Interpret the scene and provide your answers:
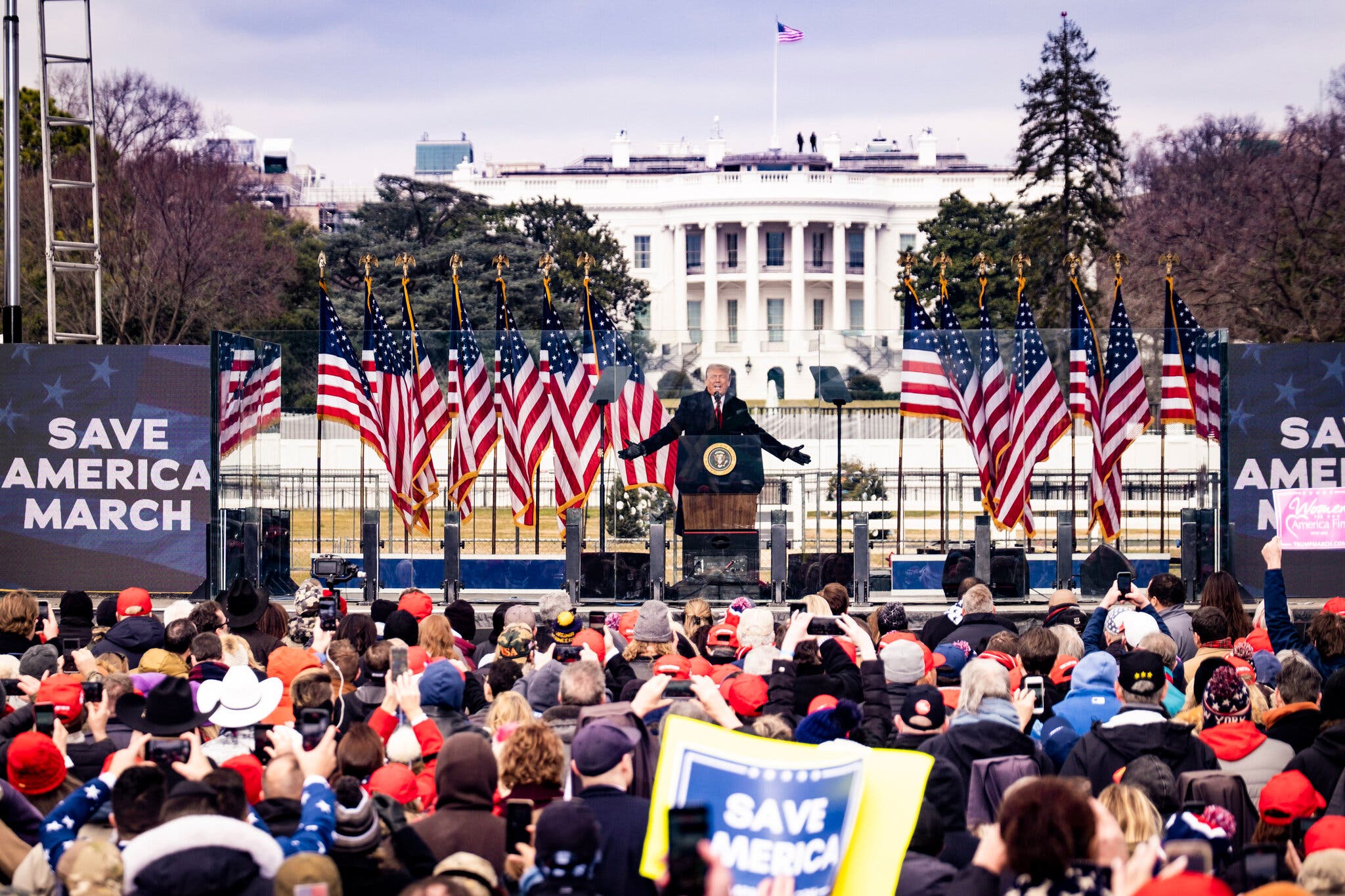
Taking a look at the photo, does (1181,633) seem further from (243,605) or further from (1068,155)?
(1068,155)

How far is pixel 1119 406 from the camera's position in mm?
18234

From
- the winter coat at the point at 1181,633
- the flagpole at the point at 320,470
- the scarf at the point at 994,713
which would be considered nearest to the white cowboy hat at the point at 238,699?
the scarf at the point at 994,713

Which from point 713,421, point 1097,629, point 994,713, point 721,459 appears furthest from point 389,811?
point 713,421

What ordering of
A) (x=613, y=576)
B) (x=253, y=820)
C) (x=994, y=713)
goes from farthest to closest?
1. (x=613, y=576)
2. (x=994, y=713)
3. (x=253, y=820)

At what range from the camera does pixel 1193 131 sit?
71750mm

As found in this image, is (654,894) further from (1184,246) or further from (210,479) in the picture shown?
(1184,246)

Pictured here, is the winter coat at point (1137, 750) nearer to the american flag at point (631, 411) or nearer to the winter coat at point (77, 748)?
the winter coat at point (77, 748)

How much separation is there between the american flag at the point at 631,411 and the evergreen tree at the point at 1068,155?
35.0 metres

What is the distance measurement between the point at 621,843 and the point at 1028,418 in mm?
13563

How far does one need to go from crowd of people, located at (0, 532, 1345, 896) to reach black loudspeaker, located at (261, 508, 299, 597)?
7.25m

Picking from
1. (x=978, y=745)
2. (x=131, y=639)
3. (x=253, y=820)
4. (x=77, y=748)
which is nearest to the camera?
(x=253, y=820)

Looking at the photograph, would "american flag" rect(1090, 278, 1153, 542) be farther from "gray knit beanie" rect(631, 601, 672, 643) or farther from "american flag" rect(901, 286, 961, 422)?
"gray knit beanie" rect(631, 601, 672, 643)

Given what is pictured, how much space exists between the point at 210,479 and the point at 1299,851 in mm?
13051

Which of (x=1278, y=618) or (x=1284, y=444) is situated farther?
(x=1284, y=444)
